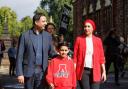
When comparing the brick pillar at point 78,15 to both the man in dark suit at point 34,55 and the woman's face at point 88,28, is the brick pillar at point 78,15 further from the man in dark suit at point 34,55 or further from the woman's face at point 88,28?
the man in dark suit at point 34,55

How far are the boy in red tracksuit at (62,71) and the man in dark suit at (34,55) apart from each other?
0.66 feet

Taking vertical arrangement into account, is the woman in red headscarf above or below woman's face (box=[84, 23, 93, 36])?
below

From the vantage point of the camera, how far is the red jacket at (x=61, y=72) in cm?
914

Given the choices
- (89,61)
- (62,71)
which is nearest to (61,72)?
(62,71)

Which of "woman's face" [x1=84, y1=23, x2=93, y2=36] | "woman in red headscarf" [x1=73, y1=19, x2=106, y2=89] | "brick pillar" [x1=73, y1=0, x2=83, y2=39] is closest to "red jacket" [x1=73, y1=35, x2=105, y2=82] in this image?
"woman in red headscarf" [x1=73, y1=19, x2=106, y2=89]

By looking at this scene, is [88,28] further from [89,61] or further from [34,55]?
[34,55]

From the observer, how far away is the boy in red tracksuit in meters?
9.13

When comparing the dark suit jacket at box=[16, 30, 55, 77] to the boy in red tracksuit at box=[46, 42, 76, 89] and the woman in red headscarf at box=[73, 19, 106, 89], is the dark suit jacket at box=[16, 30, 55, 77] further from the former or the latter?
the woman in red headscarf at box=[73, 19, 106, 89]

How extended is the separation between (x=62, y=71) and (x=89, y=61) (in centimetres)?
89

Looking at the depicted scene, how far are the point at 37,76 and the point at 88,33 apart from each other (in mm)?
1562

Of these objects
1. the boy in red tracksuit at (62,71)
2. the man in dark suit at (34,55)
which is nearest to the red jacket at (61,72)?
the boy in red tracksuit at (62,71)

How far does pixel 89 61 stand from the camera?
991 cm

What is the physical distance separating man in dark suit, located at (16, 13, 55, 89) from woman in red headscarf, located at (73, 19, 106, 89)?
1056 mm

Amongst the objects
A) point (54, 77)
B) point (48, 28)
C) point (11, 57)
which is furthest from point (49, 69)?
point (11, 57)
